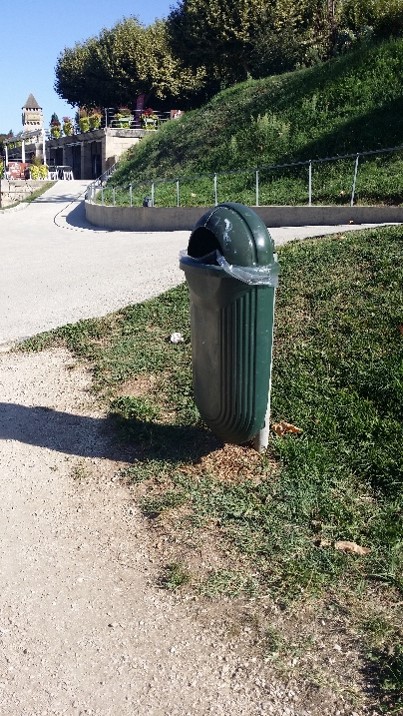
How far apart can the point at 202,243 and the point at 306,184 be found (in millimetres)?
15709

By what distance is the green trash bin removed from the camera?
382 cm

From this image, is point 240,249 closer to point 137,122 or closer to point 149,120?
point 149,120

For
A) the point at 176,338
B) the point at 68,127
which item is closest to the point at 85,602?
the point at 176,338

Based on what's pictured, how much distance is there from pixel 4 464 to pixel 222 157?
20.8m

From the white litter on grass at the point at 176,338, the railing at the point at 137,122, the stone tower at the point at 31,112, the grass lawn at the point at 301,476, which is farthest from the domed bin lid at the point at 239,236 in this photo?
the stone tower at the point at 31,112

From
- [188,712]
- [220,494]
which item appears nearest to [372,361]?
[220,494]

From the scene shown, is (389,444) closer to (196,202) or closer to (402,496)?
(402,496)

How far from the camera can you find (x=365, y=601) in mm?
3055

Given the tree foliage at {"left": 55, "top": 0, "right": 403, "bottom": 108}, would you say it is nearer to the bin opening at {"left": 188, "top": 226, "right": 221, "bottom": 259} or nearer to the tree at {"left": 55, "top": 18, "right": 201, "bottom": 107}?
the tree at {"left": 55, "top": 18, "right": 201, "bottom": 107}

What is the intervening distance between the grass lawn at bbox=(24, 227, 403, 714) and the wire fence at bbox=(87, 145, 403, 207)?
10.1m

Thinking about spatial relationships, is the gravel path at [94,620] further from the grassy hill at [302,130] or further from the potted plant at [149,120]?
the potted plant at [149,120]

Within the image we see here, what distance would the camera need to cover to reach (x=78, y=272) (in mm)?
11664

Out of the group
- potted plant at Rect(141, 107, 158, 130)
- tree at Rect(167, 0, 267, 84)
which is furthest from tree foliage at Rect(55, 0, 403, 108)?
potted plant at Rect(141, 107, 158, 130)

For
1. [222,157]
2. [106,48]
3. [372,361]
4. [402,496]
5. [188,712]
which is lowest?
[188,712]
